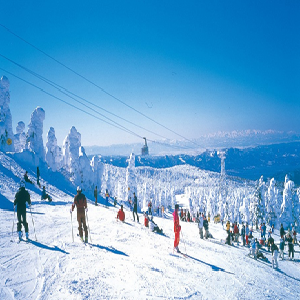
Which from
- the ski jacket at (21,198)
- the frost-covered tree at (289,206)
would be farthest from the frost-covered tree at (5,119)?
the frost-covered tree at (289,206)

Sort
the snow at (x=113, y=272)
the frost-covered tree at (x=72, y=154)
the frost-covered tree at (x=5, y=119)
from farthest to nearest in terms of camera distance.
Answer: the frost-covered tree at (x=72, y=154), the frost-covered tree at (x=5, y=119), the snow at (x=113, y=272)

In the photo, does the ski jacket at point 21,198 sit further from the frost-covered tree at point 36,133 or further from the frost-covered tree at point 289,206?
the frost-covered tree at point 289,206

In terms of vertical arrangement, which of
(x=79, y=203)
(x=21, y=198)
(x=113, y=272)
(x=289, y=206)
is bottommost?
(x=289, y=206)

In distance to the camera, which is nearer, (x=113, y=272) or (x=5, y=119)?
(x=113, y=272)

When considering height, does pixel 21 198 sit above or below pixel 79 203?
above

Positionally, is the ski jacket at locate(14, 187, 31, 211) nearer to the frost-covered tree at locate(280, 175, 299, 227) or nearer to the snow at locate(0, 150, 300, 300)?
the snow at locate(0, 150, 300, 300)

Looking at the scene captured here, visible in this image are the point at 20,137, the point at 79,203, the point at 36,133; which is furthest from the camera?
the point at 20,137

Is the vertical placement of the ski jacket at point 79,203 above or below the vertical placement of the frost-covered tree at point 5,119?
below

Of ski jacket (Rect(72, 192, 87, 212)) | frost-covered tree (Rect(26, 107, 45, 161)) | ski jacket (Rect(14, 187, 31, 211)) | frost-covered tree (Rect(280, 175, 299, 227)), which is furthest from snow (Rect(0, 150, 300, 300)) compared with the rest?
frost-covered tree (Rect(280, 175, 299, 227))

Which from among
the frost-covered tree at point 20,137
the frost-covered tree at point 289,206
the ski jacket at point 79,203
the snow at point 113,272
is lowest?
the frost-covered tree at point 289,206

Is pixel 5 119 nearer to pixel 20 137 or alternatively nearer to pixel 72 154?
pixel 20 137

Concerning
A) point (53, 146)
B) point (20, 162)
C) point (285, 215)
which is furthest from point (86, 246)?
point (285, 215)

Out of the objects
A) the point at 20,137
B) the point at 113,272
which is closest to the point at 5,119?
the point at 20,137

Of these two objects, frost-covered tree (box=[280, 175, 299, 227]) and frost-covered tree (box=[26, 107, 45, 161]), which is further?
frost-covered tree (box=[280, 175, 299, 227])
